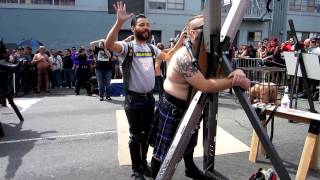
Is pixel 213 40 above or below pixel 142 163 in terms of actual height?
above

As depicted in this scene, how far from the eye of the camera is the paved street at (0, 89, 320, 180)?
453cm

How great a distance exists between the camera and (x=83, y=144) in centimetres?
582

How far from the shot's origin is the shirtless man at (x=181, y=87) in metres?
2.55

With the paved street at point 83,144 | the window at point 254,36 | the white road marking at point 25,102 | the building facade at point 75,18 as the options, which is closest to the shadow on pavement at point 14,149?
the paved street at point 83,144

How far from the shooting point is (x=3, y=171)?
15.3ft

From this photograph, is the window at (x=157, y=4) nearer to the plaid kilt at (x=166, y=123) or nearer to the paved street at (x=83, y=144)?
the paved street at (x=83, y=144)

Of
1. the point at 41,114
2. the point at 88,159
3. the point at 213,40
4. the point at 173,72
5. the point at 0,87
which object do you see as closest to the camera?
the point at 213,40

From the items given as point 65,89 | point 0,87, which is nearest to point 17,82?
point 65,89

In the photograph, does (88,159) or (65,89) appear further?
(65,89)

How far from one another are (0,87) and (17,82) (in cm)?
647

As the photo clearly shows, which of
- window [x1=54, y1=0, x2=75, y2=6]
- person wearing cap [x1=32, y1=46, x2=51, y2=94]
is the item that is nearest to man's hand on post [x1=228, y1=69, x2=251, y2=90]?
person wearing cap [x1=32, y1=46, x2=51, y2=94]

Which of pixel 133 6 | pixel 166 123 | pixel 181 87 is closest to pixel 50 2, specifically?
pixel 133 6

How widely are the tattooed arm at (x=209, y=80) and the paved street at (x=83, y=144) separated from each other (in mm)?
1917

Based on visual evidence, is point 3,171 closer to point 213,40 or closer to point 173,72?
point 173,72
